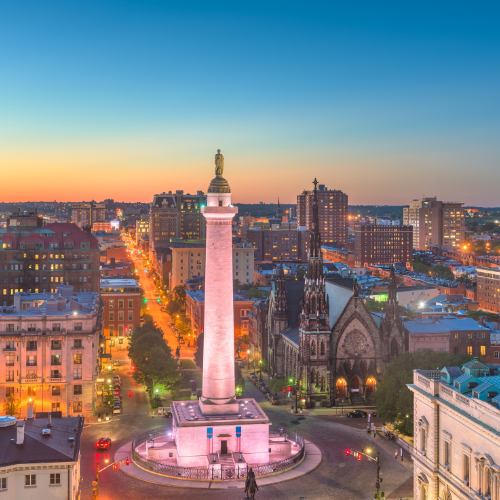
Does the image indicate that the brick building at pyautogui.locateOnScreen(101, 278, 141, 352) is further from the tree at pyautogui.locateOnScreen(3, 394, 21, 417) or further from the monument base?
the monument base

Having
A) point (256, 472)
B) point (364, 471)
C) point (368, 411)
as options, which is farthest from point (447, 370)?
point (368, 411)

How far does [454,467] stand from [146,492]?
26.5 metres

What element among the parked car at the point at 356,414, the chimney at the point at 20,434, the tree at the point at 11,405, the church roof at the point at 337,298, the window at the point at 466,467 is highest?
the church roof at the point at 337,298

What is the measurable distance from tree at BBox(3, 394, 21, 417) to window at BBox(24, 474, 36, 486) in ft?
111

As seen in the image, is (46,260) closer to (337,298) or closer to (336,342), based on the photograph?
(337,298)

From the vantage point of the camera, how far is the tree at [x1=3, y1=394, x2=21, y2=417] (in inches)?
3292

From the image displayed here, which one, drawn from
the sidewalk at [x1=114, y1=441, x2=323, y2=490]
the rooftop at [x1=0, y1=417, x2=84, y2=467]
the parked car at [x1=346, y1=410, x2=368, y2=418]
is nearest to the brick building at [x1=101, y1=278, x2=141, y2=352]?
A: the parked car at [x1=346, y1=410, x2=368, y2=418]

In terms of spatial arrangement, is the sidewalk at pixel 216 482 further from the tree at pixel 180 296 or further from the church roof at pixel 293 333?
the tree at pixel 180 296

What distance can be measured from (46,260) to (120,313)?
68.8 feet

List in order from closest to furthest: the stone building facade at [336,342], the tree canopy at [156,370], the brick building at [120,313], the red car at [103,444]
→ the red car at [103,444], the tree canopy at [156,370], the stone building facade at [336,342], the brick building at [120,313]

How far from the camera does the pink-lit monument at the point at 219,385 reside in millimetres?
69625

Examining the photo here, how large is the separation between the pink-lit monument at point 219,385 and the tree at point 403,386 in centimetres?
1454

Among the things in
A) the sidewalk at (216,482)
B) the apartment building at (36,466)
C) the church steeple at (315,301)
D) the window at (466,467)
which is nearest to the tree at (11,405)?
the sidewalk at (216,482)

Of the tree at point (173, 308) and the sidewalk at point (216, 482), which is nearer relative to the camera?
the sidewalk at point (216, 482)
